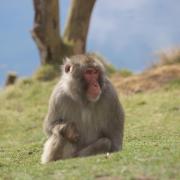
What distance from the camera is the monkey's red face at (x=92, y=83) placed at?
8285 millimetres

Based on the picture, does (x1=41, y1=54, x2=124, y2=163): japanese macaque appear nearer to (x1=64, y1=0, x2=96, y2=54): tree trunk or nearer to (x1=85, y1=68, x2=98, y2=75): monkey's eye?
(x1=85, y1=68, x2=98, y2=75): monkey's eye

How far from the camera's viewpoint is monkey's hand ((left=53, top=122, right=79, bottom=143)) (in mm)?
8312

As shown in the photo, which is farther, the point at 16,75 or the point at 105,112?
the point at 16,75

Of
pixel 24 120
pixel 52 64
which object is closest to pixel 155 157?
pixel 24 120

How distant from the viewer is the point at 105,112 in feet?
27.9

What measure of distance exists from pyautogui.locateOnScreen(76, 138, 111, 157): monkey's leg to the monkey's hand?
179 mm

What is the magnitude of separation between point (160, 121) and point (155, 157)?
25.5 ft

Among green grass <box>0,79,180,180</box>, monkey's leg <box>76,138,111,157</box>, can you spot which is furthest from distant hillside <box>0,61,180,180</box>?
monkey's leg <box>76,138,111,157</box>

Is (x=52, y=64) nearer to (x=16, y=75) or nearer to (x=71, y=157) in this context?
(x=16, y=75)

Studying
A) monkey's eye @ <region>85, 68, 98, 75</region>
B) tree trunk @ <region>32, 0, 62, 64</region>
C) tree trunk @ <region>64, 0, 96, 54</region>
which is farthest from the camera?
tree trunk @ <region>64, 0, 96, 54</region>

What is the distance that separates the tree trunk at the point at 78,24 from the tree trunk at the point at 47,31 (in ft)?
2.52

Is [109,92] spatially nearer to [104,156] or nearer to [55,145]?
[55,145]

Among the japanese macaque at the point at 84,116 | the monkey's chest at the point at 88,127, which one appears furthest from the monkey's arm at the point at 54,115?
the monkey's chest at the point at 88,127

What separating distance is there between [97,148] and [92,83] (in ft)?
2.58
